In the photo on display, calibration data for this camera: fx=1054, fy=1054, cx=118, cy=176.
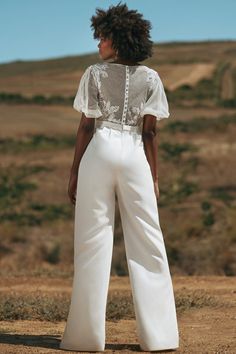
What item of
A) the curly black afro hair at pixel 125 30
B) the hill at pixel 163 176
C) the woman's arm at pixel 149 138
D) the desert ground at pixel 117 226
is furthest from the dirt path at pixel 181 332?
the hill at pixel 163 176

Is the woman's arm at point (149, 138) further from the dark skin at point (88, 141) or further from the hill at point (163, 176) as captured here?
the hill at point (163, 176)

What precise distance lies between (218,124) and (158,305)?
53.3 m

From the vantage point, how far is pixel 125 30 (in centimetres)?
725

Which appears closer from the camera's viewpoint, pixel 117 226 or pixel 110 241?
pixel 110 241

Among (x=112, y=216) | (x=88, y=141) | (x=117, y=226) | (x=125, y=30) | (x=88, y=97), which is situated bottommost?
(x=117, y=226)

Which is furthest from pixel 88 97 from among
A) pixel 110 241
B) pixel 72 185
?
pixel 110 241

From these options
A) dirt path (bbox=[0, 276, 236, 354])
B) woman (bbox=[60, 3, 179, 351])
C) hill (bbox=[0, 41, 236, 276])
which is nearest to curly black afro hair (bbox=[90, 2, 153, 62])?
woman (bbox=[60, 3, 179, 351])

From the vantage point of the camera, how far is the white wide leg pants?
23.8 feet

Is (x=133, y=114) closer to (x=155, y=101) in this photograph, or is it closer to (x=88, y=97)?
(x=155, y=101)

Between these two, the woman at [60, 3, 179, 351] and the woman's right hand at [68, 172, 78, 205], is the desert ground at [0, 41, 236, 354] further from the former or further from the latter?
the woman's right hand at [68, 172, 78, 205]

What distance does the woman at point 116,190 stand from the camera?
7254 mm

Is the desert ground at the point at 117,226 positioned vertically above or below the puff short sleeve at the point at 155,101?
below

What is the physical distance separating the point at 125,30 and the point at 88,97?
1.73 feet

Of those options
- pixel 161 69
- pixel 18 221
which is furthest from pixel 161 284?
pixel 161 69
